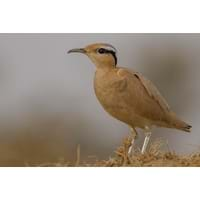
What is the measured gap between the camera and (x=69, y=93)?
6.61 meters

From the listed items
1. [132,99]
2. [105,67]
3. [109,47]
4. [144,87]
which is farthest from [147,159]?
[109,47]

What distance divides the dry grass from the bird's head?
1.81 feet

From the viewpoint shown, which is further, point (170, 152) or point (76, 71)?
point (76, 71)

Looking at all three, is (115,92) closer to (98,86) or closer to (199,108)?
(98,86)

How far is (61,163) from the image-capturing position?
6203 mm

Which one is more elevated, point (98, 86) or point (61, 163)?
point (98, 86)

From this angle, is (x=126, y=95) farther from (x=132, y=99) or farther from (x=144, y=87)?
(x=144, y=87)

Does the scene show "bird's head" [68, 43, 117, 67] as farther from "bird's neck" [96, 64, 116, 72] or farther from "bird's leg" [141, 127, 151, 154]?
"bird's leg" [141, 127, 151, 154]

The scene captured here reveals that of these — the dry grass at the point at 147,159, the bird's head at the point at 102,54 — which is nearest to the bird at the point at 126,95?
the bird's head at the point at 102,54

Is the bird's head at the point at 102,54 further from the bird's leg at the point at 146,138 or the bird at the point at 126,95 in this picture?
the bird's leg at the point at 146,138

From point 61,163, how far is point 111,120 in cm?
48

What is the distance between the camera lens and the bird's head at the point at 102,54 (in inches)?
247

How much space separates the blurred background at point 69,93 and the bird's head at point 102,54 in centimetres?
11

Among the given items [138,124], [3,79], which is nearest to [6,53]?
[3,79]
